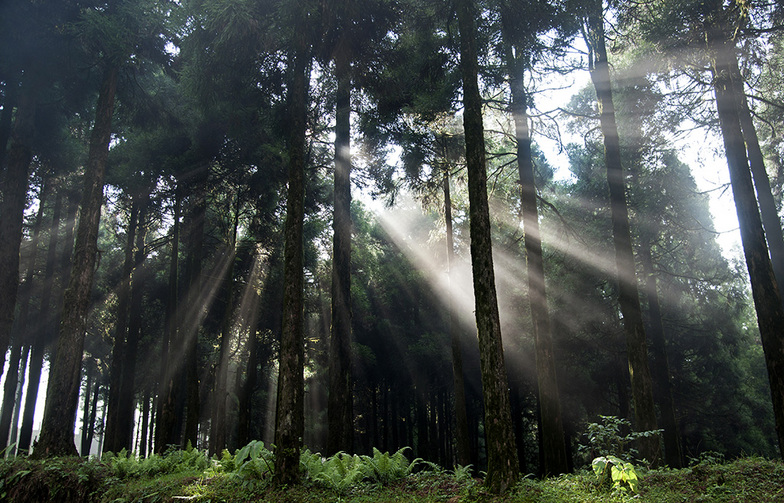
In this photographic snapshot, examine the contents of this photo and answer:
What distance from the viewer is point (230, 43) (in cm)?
954

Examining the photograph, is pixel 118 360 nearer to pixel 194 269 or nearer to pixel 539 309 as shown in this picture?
pixel 194 269

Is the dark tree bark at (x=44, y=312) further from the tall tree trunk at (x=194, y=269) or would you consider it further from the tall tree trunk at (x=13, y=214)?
the tall tree trunk at (x=13, y=214)

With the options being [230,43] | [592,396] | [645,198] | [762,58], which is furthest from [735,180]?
[592,396]

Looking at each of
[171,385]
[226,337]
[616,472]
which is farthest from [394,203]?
[616,472]

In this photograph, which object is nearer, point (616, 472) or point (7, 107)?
point (616, 472)

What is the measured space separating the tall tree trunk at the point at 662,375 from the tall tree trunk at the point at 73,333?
16.9 metres

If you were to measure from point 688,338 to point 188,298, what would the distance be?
21.9 metres

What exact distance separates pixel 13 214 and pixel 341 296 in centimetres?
914

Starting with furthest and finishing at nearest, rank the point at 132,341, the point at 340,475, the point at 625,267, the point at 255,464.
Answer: the point at 132,341
the point at 625,267
the point at 255,464
the point at 340,475

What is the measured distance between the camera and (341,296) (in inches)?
460

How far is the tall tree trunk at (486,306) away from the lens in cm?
616

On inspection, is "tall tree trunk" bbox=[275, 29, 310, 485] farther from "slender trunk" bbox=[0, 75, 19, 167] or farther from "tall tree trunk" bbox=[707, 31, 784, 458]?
"slender trunk" bbox=[0, 75, 19, 167]

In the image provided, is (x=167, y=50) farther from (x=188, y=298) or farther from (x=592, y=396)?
(x=592, y=396)

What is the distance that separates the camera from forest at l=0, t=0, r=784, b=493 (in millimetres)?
9312
